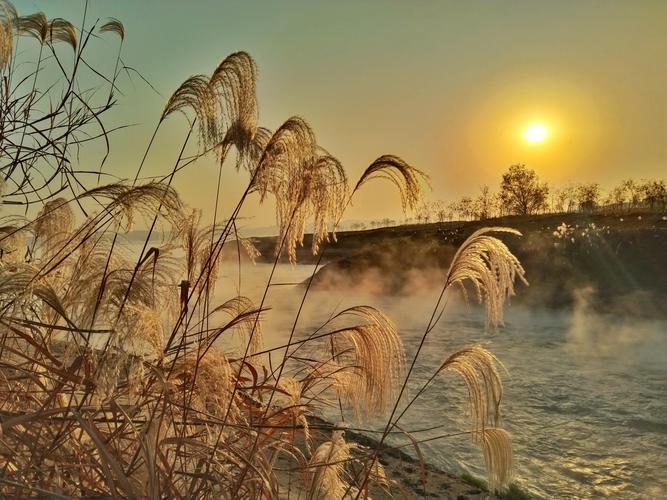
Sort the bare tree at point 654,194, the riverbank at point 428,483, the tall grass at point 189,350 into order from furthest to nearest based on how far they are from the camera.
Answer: the bare tree at point 654,194, the riverbank at point 428,483, the tall grass at point 189,350

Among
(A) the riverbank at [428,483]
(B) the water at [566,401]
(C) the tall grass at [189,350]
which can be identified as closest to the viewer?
(C) the tall grass at [189,350]

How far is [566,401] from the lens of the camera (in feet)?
22.1

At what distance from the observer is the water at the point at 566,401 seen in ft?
15.3

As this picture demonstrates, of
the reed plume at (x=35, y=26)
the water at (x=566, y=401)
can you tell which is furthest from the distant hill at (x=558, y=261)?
the reed plume at (x=35, y=26)

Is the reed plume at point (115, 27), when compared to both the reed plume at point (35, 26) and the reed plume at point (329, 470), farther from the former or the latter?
the reed plume at point (329, 470)

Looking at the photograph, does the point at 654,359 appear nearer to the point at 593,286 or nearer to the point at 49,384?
the point at 593,286

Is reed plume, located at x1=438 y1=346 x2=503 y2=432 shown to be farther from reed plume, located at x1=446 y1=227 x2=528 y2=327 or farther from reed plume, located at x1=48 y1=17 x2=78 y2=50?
reed plume, located at x1=48 y1=17 x2=78 y2=50

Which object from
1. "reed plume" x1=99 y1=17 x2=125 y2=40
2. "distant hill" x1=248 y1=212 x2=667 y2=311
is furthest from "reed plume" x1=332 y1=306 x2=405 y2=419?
"distant hill" x1=248 y1=212 x2=667 y2=311

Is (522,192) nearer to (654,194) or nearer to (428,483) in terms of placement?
(654,194)

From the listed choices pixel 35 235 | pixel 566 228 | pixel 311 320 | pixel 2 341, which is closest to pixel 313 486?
pixel 2 341

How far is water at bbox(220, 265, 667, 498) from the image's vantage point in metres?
4.67

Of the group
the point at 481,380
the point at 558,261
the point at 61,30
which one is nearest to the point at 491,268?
the point at 481,380

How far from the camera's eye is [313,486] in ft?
6.13

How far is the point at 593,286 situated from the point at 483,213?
2155 centimetres
